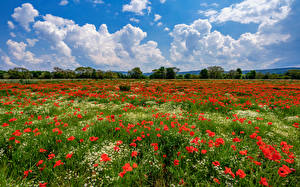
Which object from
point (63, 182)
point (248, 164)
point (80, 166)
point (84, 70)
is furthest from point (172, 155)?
point (84, 70)

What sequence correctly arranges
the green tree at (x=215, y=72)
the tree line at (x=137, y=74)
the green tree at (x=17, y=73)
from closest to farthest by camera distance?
the green tree at (x=17, y=73), the tree line at (x=137, y=74), the green tree at (x=215, y=72)

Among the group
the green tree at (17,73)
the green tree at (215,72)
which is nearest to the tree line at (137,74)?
the green tree at (215,72)

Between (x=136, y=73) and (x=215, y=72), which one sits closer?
(x=215, y=72)

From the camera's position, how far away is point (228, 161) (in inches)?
103

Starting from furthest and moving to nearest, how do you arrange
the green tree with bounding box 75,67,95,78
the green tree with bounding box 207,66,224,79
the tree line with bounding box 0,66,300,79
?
the green tree with bounding box 207,66,224,79
the green tree with bounding box 75,67,95,78
the tree line with bounding box 0,66,300,79

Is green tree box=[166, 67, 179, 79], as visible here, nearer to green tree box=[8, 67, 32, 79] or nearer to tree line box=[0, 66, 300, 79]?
tree line box=[0, 66, 300, 79]

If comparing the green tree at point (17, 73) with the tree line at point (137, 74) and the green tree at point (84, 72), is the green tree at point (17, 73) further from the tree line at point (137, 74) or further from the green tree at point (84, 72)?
the green tree at point (84, 72)

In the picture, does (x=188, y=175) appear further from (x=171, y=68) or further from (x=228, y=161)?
(x=171, y=68)

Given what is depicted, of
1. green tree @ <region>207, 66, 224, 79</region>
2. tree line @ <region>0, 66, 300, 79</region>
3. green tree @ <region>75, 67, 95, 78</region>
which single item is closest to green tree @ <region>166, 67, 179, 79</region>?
tree line @ <region>0, 66, 300, 79</region>

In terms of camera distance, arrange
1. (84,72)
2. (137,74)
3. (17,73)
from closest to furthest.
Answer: (17,73) → (84,72) → (137,74)

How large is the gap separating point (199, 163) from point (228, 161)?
72 cm

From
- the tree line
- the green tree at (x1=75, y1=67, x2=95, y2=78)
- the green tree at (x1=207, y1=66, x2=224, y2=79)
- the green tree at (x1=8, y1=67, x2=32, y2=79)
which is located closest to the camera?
the green tree at (x1=8, y1=67, x2=32, y2=79)


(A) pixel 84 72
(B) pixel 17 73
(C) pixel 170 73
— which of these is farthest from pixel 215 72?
(B) pixel 17 73

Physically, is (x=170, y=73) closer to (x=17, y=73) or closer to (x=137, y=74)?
(x=137, y=74)
